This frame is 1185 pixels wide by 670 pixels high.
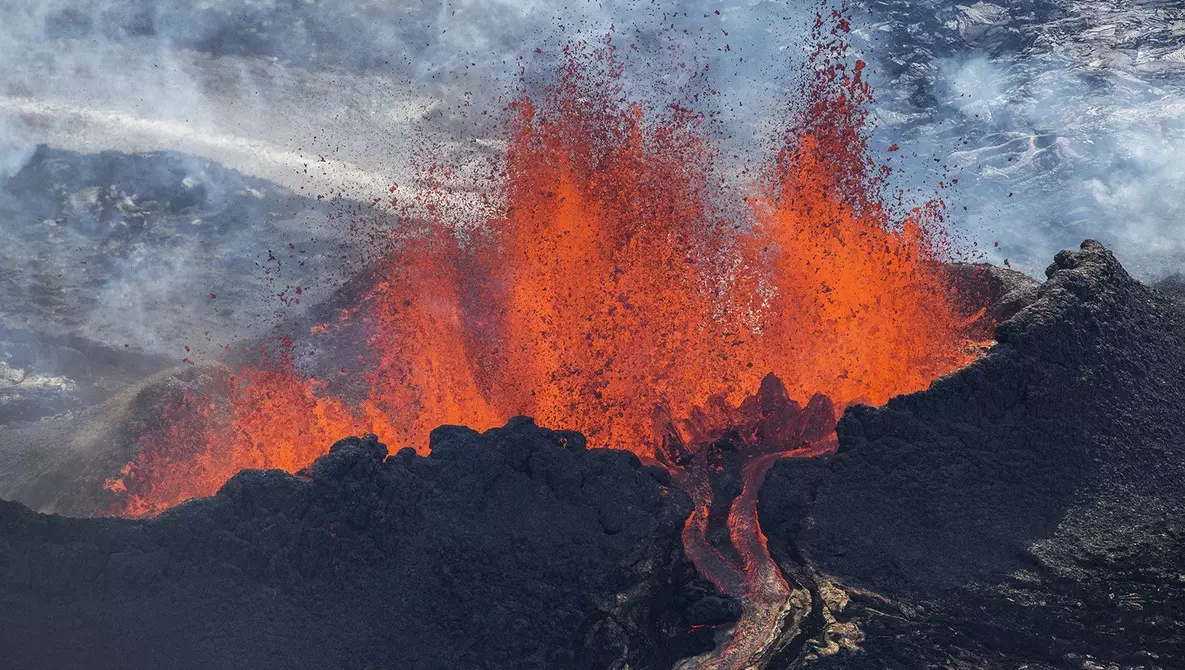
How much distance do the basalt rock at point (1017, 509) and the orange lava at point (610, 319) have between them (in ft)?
5.52

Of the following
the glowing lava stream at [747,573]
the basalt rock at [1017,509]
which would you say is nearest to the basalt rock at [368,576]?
the glowing lava stream at [747,573]

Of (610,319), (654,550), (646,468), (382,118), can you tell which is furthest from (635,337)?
(382,118)

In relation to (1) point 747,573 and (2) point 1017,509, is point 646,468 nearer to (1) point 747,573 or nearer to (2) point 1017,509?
(1) point 747,573

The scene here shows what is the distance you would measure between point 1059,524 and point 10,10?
2384 centimetres

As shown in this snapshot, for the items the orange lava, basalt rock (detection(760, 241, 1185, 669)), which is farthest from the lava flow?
basalt rock (detection(760, 241, 1185, 669))

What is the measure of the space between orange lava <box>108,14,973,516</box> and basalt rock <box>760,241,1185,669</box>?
5.52 ft

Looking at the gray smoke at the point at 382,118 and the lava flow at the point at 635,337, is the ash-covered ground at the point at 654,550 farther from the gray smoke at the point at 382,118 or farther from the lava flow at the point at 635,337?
the gray smoke at the point at 382,118

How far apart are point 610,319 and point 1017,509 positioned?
6.63 meters

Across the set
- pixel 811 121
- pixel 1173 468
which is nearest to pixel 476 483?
pixel 1173 468

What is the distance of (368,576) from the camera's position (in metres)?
11.4

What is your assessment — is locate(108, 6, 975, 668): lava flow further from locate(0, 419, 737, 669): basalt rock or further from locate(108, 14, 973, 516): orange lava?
locate(0, 419, 737, 669): basalt rock

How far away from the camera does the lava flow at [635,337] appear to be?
1423 centimetres

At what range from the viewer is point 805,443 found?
1367cm

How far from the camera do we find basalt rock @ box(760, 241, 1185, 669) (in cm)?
1051
